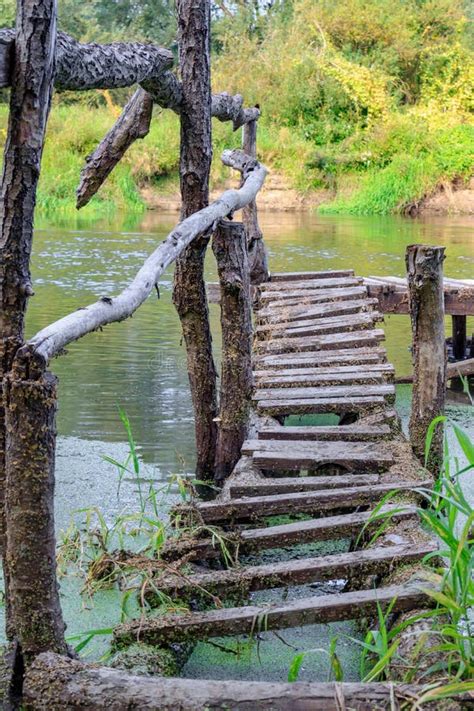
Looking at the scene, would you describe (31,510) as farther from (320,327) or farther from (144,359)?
(144,359)

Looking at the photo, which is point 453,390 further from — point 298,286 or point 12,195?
point 12,195

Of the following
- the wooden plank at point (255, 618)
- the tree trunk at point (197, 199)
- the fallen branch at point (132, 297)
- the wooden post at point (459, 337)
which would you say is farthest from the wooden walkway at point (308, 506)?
the wooden post at point (459, 337)

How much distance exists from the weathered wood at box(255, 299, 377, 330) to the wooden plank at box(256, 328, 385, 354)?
1.24 feet

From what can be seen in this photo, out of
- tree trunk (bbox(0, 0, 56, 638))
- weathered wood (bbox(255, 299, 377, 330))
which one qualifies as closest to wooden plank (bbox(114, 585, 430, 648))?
tree trunk (bbox(0, 0, 56, 638))

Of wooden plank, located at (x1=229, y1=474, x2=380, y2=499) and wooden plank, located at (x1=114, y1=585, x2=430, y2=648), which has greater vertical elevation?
wooden plank, located at (x1=229, y1=474, x2=380, y2=499)

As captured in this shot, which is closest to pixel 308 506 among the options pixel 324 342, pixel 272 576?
pixel 272 576

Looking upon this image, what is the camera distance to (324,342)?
623 centimetres

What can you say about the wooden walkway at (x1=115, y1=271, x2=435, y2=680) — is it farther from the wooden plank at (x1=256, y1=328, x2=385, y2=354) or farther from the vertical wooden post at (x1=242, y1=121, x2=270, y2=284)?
the vertical wooden post at (x1=242, y1=121, x2=270, y2=284)

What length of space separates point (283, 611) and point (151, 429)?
367 cm

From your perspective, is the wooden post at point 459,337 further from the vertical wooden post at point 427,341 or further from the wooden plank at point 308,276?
the vertical wooden post at point 427,341

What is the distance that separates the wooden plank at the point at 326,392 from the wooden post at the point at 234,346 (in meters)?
0.20

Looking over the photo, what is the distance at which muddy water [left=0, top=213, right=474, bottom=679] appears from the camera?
11.2ft

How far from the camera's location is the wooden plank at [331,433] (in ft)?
15.1

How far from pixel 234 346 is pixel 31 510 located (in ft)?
8.15
